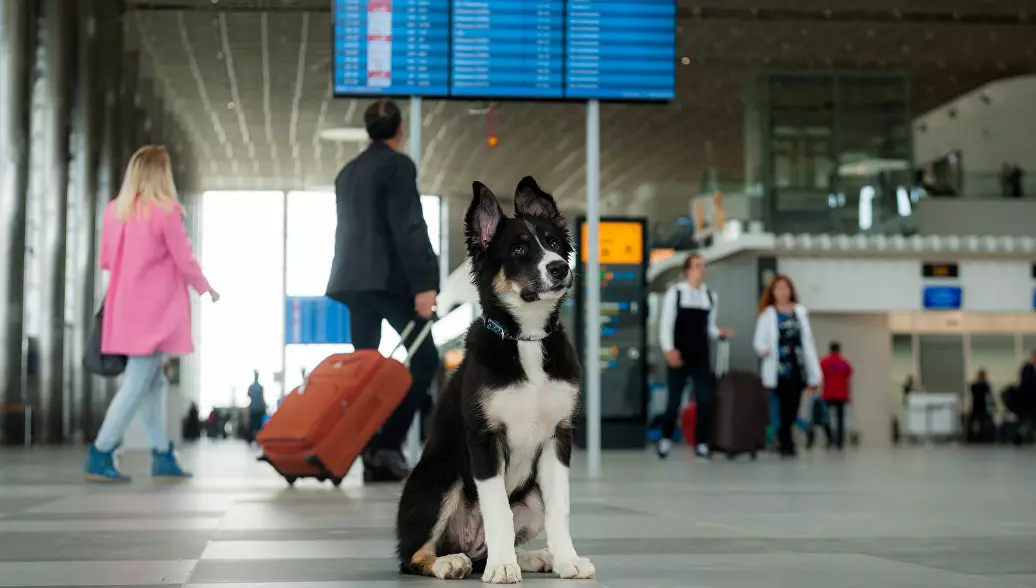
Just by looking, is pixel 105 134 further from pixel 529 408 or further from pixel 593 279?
pixel 529 408

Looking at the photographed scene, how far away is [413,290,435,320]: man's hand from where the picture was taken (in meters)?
8.14

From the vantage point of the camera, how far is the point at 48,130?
945 inches

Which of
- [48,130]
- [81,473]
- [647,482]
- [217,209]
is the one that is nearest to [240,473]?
[81,473]

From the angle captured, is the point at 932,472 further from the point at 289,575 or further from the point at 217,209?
the point at 217,209

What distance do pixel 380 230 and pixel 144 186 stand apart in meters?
1.67

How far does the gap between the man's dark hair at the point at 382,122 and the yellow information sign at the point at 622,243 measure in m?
9.27

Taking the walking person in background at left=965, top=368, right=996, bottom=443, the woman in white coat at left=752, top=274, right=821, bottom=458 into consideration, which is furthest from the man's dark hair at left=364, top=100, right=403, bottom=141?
the walking person in background at left=965, top=368, right=996, bottom=443

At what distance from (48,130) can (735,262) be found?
12.4 metres

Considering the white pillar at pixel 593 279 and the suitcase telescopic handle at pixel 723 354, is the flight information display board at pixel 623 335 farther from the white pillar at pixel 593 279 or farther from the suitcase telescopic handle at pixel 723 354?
the white pillar at pixel 593 279

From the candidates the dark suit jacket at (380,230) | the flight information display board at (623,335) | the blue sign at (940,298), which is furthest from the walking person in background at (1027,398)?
the dark suit jacket at (380,230)

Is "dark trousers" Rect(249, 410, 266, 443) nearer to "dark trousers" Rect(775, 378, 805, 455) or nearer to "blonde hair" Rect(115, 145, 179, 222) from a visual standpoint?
"dark trousers" Rect(775, 378, 805, 455)

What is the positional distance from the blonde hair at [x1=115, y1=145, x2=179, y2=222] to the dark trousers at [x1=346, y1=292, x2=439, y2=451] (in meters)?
1.49

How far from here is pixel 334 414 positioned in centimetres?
761

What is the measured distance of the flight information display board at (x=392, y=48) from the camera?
32.1 feet
